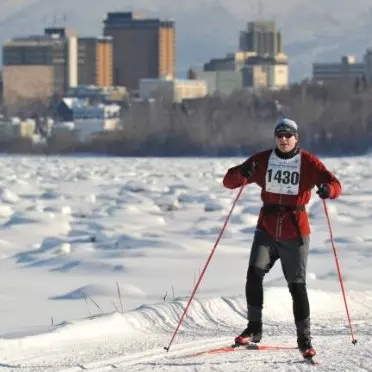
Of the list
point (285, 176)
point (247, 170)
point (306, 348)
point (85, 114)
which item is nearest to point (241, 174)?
point (247, 170)

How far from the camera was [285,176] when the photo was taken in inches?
307

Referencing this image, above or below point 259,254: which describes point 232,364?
below

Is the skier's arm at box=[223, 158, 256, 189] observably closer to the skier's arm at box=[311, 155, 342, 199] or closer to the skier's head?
the skier's head

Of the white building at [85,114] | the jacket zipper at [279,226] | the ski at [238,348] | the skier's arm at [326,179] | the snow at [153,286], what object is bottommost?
the white building at [85,114]

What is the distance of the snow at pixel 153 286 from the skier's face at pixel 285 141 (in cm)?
120

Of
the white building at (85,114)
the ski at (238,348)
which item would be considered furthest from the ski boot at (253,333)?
the white building at (85,114)

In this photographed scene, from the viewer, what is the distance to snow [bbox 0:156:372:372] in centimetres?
784

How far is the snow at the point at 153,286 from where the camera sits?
7844 millimetres

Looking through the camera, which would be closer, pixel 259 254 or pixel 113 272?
pixel 259 254

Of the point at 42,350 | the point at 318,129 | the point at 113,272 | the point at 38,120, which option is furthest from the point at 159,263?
the point at 38,120

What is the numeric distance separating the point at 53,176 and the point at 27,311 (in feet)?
93.1

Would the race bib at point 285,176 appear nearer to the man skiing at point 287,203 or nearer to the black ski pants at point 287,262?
the man skiing at point 287,203

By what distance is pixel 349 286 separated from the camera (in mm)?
11336

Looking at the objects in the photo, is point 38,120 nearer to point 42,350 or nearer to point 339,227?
point 339,227
